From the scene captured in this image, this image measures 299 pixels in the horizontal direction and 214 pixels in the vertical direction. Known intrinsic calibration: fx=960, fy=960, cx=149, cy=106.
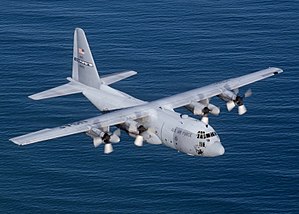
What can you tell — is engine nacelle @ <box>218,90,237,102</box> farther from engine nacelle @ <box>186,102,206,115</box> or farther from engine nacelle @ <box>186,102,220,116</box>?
engine nacelle @ <box>186,102,206,115</box>

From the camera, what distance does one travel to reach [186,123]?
5212 inches

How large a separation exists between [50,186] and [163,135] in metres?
70.1

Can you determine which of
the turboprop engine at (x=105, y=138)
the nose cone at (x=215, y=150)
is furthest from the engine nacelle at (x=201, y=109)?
the turboprop engine at (x=105, y=138)

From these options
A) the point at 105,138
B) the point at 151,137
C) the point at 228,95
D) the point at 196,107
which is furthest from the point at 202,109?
the point at 105,138

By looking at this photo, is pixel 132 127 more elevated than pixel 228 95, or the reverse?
pixel 228 95

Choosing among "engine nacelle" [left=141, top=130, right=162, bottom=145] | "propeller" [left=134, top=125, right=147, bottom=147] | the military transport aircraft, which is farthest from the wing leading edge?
"engine nacelle" [left=141, top=130, right=162, bottom=145]

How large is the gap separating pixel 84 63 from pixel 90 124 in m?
22.0

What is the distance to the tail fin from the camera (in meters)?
152

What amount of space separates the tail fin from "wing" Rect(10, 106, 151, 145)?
15739 mm

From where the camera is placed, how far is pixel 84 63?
153875 mm

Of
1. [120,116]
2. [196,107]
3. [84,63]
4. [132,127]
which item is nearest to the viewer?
[132,127]

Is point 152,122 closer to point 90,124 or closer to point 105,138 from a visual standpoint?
point 105,138

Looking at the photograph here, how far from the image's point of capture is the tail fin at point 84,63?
499ft

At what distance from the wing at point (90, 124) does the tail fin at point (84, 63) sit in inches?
620
